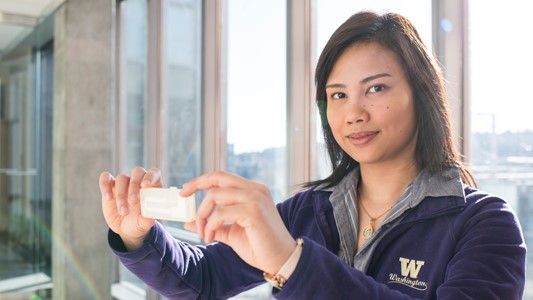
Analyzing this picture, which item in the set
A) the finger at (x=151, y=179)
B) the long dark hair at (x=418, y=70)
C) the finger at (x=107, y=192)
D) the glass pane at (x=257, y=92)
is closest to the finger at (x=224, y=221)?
the finger at (x=151, y=179)

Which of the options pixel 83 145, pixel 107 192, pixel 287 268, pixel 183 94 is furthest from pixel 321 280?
pixel 83 145

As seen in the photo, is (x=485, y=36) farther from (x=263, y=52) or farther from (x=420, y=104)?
(x=263, y=52)

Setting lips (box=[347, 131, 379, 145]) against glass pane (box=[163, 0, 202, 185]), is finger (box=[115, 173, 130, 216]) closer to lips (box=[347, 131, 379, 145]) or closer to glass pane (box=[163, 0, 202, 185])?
lips (box=[347, 131, 379, 145])

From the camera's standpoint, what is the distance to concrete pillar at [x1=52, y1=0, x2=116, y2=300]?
4.44 metres

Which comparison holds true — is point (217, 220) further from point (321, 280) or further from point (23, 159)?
point (23, 159)

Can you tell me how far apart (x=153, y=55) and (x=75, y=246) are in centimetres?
183

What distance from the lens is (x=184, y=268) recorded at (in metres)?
1.07

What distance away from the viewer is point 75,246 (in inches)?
174

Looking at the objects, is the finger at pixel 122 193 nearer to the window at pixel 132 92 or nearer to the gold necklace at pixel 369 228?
the gold necklace at pixel 369 228

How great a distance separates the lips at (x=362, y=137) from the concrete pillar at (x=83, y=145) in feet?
12.4

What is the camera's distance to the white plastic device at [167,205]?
0.80 m

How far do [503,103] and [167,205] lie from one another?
52.4 inches

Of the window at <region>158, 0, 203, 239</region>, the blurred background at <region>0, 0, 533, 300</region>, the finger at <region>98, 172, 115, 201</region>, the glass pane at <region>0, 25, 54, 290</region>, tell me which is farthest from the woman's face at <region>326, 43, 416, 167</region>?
the glass pane at <region>0, 25, 54, 290</region>

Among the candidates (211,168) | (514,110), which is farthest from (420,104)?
(211,168)
